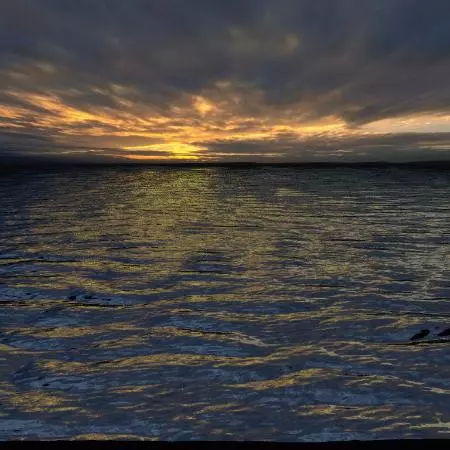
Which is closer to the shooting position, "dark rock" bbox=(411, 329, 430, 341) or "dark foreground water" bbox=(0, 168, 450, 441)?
"dark foreground water" bbox=(0, 168, 450, 441)

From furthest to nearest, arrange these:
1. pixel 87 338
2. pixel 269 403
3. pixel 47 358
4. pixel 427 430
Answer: pixel 87 338
pixel 47 358
pixel 269 403
pixel 427 430

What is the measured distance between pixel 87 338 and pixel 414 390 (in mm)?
6470

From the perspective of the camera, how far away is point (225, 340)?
379 inches

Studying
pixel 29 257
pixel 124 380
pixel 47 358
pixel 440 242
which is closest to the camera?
pixel 124 380

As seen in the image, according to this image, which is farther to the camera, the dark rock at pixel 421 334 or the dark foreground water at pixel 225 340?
the dark rock at pixel 421 334

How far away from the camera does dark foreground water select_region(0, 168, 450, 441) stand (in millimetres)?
6480

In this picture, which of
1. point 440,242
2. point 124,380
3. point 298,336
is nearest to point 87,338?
point 124,380

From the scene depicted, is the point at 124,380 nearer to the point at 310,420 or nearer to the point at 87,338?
the point at 87,338

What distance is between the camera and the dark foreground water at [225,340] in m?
6.48

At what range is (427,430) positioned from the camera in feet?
20.1

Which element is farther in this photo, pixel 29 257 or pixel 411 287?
pixel 29 257

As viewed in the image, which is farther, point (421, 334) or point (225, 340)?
point (421, 334)
